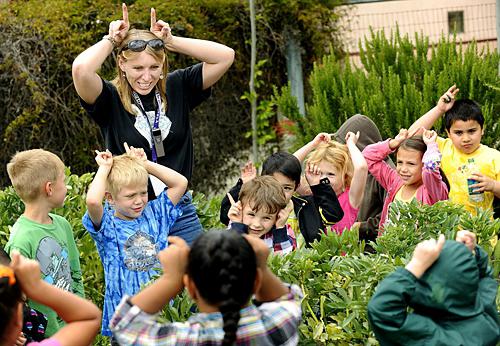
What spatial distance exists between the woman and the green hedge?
3.13ft

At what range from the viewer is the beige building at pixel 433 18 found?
11789mm

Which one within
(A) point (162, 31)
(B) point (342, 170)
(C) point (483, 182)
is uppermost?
(A) point (162, 31)

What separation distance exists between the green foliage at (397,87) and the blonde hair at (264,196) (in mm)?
3371

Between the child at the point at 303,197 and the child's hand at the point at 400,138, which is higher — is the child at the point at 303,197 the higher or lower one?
the lower one

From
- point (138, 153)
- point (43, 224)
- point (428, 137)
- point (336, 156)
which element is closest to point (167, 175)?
point (138, 153)

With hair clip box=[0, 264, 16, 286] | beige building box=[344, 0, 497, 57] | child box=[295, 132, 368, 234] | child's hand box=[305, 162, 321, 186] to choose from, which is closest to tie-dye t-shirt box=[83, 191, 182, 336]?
child's hand box=[305, 162, 321, 186]

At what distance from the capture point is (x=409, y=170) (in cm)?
559

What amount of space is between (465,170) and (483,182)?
0.89 feet

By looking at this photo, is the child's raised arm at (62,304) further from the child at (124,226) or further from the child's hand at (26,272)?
the child at (124,226)

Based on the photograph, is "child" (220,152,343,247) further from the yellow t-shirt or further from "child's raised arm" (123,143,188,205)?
the yellow t-shirt

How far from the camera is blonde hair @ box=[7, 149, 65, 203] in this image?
15.1 feet

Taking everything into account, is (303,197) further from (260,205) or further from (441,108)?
(441,108)

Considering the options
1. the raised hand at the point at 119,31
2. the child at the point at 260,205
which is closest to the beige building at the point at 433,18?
the raised hand at the point at 119,31

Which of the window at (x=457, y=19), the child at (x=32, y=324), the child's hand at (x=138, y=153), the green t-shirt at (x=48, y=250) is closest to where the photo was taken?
the child at (x=32, y=324)
